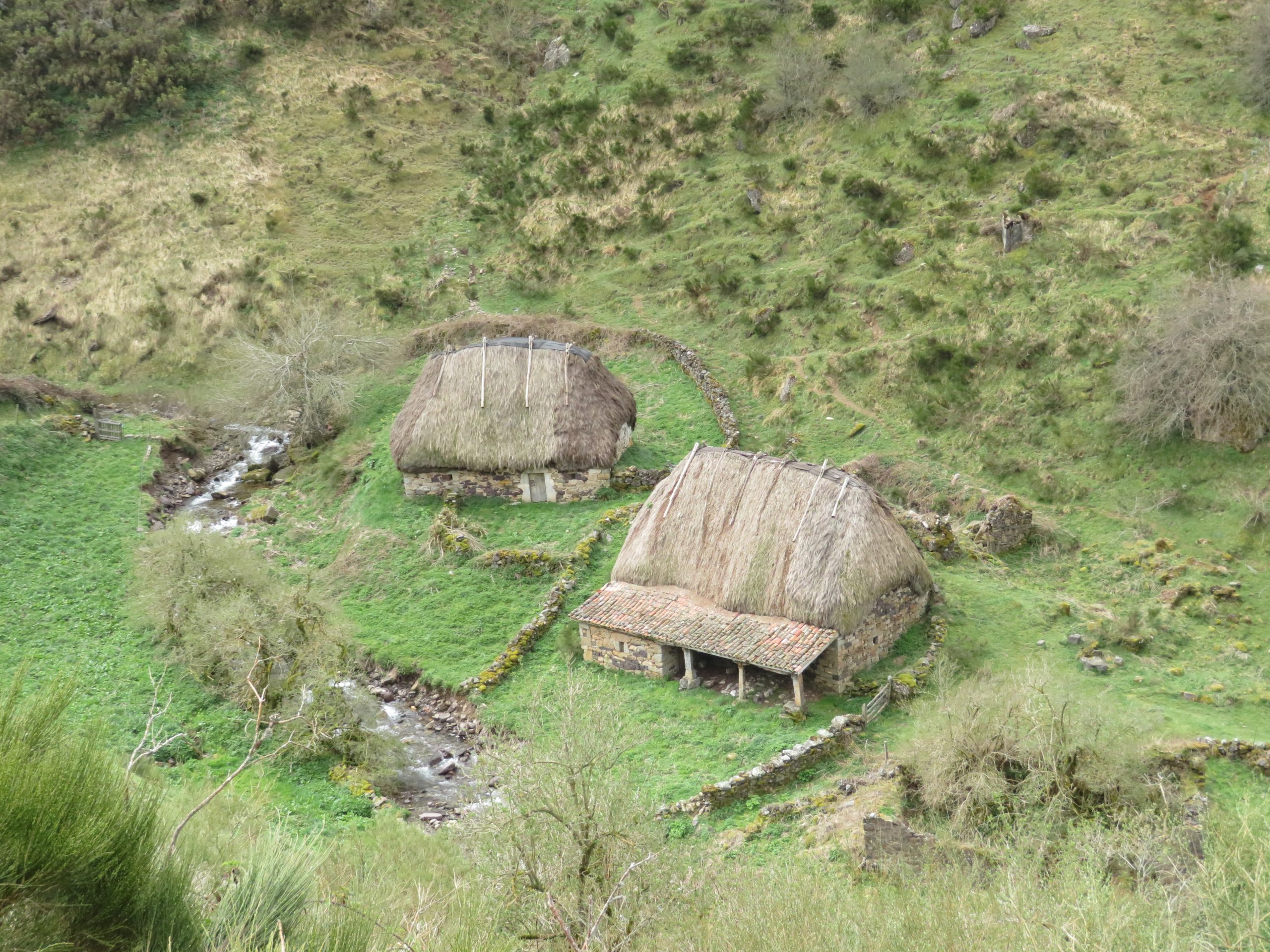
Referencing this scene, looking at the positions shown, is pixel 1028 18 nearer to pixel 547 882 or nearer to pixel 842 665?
→ pixel 842 665

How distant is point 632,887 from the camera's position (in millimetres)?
8711

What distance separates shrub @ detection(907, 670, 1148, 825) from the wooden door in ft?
40.8

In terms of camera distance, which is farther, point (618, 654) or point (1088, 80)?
point (1088, 80)

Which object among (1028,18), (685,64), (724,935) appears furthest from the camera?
(685,64)

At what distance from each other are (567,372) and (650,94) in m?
17.9

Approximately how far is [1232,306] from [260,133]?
3411cm

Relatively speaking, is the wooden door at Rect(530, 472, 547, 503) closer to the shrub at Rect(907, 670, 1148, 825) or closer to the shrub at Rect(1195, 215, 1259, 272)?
the shrub at Rect(907, 670, 1148, 825)

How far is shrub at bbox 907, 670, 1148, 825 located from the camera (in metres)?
11.9

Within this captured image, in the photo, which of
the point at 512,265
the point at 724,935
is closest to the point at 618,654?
the point at 724,935

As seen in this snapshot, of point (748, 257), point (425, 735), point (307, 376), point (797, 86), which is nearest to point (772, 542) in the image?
point (425, 735)

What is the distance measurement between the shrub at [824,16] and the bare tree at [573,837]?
33.4 m

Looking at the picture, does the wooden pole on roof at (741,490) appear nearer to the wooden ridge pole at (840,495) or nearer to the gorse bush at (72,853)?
the wooden ridge pole at (840,495)

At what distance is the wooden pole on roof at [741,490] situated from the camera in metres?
17.9

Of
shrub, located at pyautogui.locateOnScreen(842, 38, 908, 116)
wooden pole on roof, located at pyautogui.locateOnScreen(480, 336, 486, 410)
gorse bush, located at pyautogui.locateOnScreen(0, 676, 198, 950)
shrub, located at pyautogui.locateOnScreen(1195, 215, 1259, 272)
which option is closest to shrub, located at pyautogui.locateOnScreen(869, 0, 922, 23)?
shrub, located at pyautogui.locateOnScreen(842, 38, 908, 116)
